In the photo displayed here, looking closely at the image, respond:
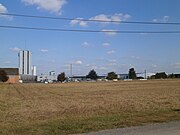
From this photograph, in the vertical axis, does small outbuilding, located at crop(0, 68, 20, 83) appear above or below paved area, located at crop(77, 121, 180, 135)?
above

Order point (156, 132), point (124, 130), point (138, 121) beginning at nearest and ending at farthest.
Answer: point (156, 132)
point (124, 130)
point (138, 121)

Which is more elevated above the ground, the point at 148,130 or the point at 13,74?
the point at 13,74

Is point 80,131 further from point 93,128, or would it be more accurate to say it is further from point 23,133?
point 23,133

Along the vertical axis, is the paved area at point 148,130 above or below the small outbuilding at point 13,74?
below

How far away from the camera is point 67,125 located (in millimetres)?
13539

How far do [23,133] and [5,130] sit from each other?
126cm

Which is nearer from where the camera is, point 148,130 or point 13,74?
point 148,130

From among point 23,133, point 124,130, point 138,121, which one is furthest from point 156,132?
point 23,133

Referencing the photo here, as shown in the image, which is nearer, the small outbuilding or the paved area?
the paved area

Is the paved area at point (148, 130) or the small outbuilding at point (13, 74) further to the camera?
the small outbuilding at point (13, 74)

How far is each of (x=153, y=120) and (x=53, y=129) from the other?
462cm

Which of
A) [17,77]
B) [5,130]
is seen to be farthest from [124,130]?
[17,77]

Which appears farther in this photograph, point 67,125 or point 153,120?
point 153,120

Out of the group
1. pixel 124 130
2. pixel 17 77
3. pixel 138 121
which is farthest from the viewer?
pixel 17 77
